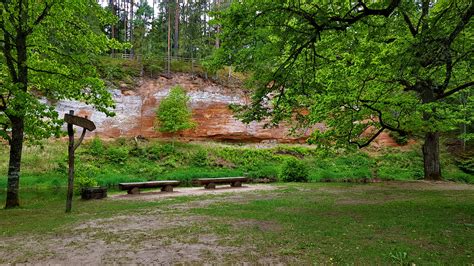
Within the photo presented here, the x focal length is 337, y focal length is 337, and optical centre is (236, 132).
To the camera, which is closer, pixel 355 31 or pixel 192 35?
pixel 355 31

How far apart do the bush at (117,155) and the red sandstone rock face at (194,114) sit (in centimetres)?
389

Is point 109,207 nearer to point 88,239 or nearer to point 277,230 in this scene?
point 88,239

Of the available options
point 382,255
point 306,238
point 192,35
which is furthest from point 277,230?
point 192,35

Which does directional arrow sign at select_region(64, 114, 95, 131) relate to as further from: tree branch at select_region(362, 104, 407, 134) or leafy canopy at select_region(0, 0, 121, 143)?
tree branch at select_region(362, 104, 407, 134)

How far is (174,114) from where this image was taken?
25453 mm

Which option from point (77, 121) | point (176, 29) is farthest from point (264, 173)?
point (176, 29)

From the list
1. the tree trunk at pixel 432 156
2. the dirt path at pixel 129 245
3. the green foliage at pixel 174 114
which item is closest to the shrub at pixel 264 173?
the green foliage at pixel 174 114

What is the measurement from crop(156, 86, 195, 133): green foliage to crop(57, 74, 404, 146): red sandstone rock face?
246cm

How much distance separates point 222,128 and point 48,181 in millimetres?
15666

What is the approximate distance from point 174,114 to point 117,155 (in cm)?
526

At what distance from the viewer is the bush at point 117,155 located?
867 inches

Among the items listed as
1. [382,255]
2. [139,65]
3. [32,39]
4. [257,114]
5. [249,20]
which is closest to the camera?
[382,255]

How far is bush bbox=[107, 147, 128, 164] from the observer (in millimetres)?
22016

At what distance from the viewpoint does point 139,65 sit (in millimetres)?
32281
